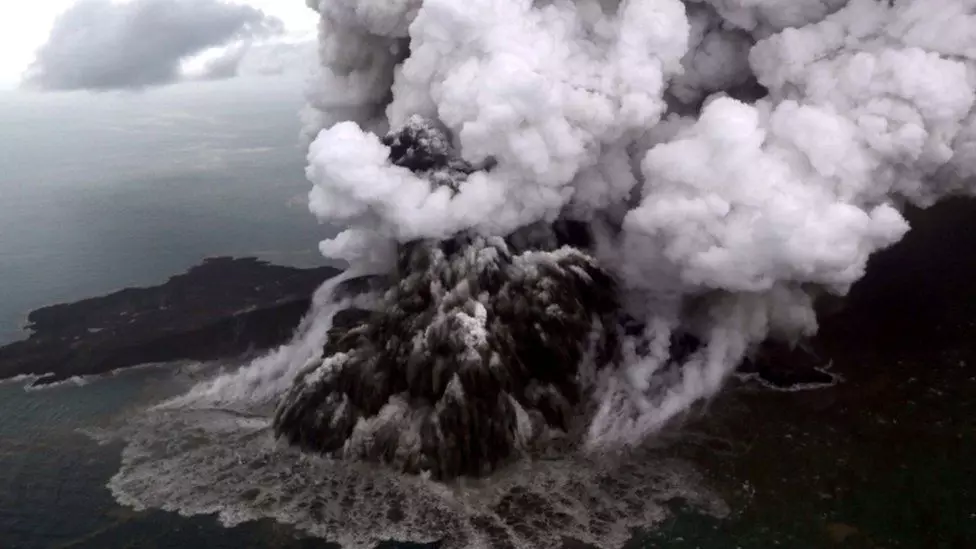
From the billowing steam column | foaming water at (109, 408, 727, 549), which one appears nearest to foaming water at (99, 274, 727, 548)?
foaming water at (109, 408, 727, 549)

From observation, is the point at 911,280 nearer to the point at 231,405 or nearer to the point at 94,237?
the point at 231,405

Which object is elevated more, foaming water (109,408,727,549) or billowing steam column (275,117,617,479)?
billowing steam column (275,117,617,479)

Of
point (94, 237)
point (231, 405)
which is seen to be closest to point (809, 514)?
point (231, 405)

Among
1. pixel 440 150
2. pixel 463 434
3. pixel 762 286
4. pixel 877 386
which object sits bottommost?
pixel 463 434

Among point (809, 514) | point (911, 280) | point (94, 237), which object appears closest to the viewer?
point (809, 514)

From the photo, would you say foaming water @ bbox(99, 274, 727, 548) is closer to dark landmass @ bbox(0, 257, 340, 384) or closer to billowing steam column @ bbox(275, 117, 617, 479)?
billowing steam column @ bbox(275, 117, 617, 479)

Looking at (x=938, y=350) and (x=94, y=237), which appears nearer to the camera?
(x=938, y=350)
